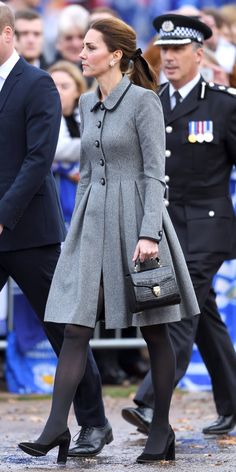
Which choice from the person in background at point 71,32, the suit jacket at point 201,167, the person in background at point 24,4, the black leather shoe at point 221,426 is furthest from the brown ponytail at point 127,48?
the person in background at point 24,4

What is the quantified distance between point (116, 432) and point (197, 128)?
5.93ft

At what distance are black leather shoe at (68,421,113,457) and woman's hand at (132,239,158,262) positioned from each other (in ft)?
3.40

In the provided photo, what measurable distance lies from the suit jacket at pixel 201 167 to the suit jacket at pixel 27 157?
1.06m

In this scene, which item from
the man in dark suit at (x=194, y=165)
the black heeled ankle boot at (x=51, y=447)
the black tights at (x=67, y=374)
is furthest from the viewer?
the man in dark suit at (x=194, y=165)

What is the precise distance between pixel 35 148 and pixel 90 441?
141cm

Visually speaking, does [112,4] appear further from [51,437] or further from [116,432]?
[51,437]

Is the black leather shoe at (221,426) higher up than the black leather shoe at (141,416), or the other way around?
the black leather shoe at (141,416)

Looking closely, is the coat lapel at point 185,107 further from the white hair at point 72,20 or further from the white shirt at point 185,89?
the white hair at point 72,20

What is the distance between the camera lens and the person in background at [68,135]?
9.22 meters

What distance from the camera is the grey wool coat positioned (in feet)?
19.2

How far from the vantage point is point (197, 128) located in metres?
7.13

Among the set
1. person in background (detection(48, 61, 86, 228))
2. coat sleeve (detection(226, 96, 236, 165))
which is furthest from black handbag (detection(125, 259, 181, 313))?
person in background (detection(48, 61, 86, 228))

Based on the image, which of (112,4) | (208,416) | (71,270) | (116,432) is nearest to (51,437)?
(71,270)

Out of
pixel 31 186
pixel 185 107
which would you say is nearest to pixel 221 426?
pixel 185 107
